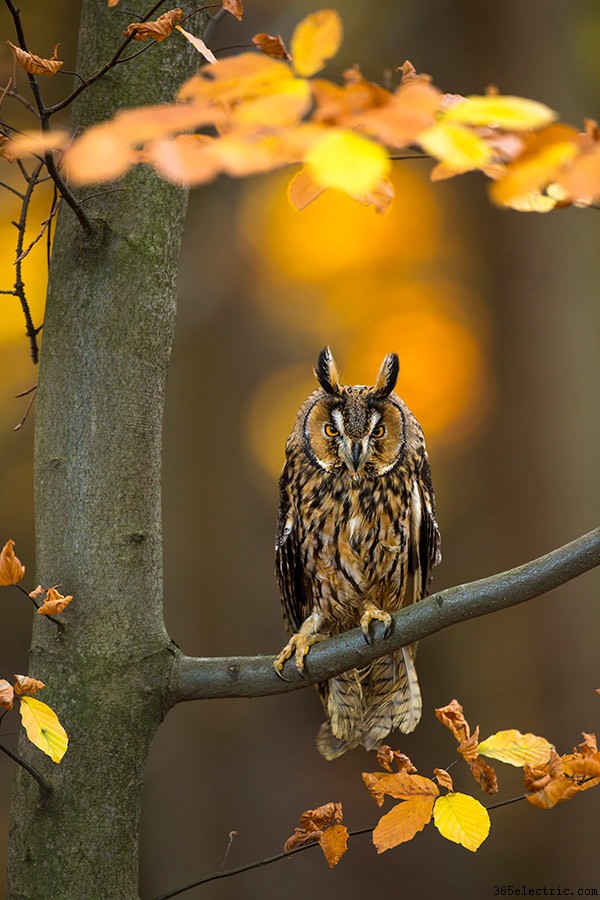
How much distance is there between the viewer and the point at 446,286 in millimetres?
5008

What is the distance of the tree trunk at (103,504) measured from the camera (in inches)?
68.1

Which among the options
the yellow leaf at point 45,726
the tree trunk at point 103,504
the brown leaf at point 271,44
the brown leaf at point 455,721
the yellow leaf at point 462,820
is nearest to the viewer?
the brown leaf at point 271,44

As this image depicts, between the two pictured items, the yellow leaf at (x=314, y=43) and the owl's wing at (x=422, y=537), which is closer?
the yellow leaf at (x=314, y=43)

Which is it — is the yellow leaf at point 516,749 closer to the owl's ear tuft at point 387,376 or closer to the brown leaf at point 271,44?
the owl's ear tuft at point 387,376

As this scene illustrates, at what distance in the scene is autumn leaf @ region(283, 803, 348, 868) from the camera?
1672 millimetres

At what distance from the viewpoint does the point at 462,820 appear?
1.52 m

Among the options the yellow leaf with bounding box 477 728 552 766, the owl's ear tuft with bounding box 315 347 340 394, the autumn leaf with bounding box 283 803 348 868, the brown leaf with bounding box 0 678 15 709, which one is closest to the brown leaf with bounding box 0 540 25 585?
the brown leaf with bounding box 0 678 15 709

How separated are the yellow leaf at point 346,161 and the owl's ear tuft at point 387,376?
1460mm

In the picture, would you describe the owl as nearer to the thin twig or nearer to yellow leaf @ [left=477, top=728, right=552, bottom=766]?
yellow leaf @ [left=477, top=728, right=552, bottom=766]

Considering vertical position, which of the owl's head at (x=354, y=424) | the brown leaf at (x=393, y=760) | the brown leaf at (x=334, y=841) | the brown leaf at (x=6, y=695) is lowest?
the brown leaf at (x=334, y=841)

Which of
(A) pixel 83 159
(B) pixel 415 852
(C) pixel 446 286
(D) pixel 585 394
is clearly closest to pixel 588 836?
(B) pixel 415 852

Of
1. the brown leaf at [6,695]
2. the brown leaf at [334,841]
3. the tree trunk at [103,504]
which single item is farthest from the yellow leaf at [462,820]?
the brown leaf at [6,695]

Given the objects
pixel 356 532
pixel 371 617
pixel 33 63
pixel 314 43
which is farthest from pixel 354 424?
pixel 314 43

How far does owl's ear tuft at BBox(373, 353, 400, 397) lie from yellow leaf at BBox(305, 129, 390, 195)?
146 centimetres
